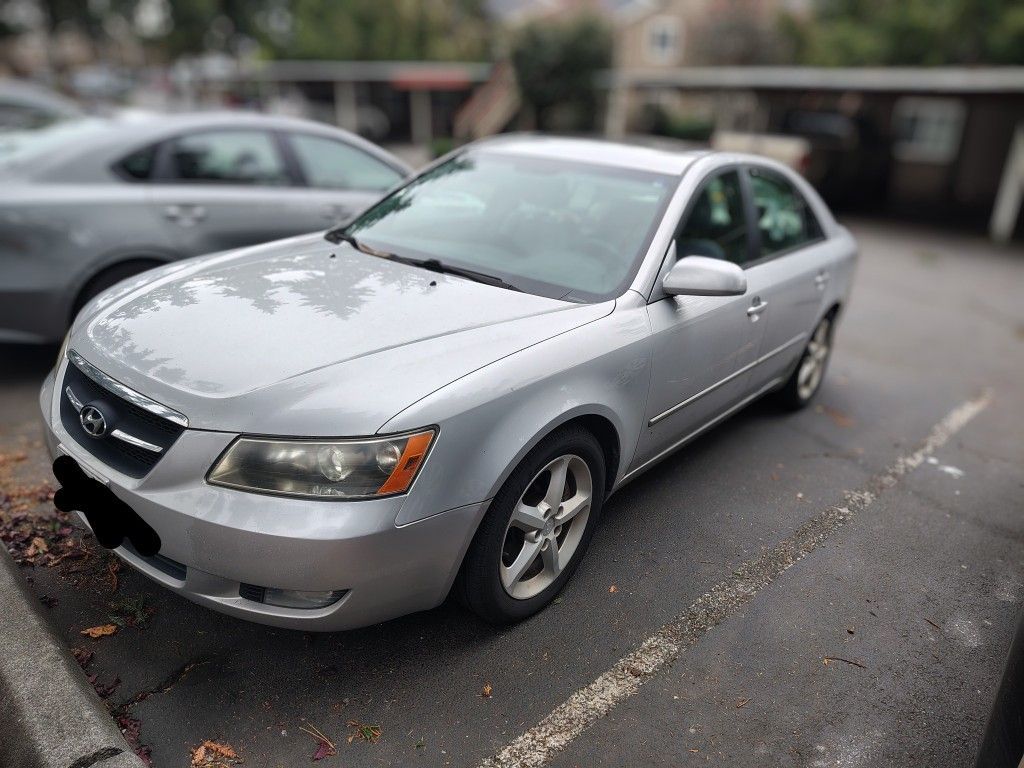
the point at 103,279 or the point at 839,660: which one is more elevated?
the point at 103,279

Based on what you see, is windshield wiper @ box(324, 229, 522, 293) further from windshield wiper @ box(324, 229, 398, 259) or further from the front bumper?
the front bumper

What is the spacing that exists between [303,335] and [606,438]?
1.16 metres

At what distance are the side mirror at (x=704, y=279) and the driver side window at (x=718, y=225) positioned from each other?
0.52 m

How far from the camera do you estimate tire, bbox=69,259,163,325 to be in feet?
14.4

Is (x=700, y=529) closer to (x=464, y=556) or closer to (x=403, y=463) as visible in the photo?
(x=464, y=556)

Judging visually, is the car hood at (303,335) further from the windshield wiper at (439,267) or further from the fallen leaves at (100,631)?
the fallen leaves at (100,631)

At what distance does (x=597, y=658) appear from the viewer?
103 inches

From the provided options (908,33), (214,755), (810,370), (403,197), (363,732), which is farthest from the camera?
(908,33)

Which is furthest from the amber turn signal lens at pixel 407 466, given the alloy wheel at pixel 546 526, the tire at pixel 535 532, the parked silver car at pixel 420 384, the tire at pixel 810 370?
the tire at pixel 810 370

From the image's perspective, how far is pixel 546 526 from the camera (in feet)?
8.71

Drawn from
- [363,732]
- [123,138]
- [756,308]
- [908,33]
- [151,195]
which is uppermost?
[908,33]

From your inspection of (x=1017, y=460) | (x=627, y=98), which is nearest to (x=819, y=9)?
(x=627, y=98)

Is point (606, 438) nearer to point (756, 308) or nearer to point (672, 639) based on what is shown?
point (672, 639)

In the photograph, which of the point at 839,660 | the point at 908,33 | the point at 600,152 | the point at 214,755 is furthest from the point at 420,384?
the point at 908,33
